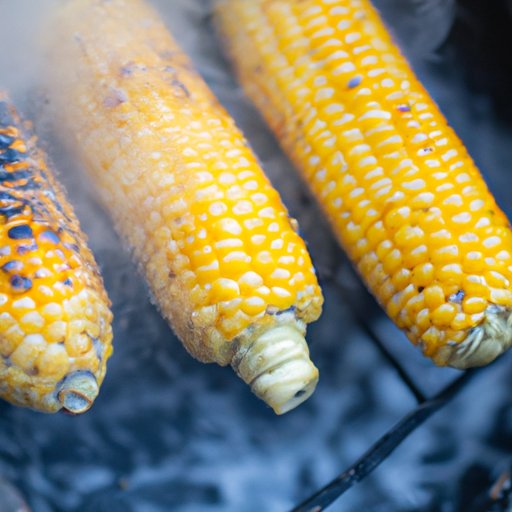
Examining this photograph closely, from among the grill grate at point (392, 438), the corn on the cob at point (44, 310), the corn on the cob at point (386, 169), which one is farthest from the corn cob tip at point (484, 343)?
the corn on the cob at point (44, 310)

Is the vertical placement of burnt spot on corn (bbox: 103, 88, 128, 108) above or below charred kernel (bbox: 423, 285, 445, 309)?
above

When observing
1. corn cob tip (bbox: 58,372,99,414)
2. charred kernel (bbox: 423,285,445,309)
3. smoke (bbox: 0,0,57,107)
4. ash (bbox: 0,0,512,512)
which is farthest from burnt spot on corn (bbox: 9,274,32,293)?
charred kernel (bbox: 423,285,445,309)

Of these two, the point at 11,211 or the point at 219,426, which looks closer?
the point at 11,211

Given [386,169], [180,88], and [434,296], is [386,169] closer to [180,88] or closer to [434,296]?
[434,296]

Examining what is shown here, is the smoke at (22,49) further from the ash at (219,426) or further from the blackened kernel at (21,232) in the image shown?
the blackened kernel at (21,232)

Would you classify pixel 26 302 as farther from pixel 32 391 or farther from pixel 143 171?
pixel 143 171

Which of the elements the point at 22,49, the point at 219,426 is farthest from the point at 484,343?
the point at 22,49

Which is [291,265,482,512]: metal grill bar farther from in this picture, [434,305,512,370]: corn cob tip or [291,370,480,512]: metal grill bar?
[434,305,512,370]: corn cob tip
